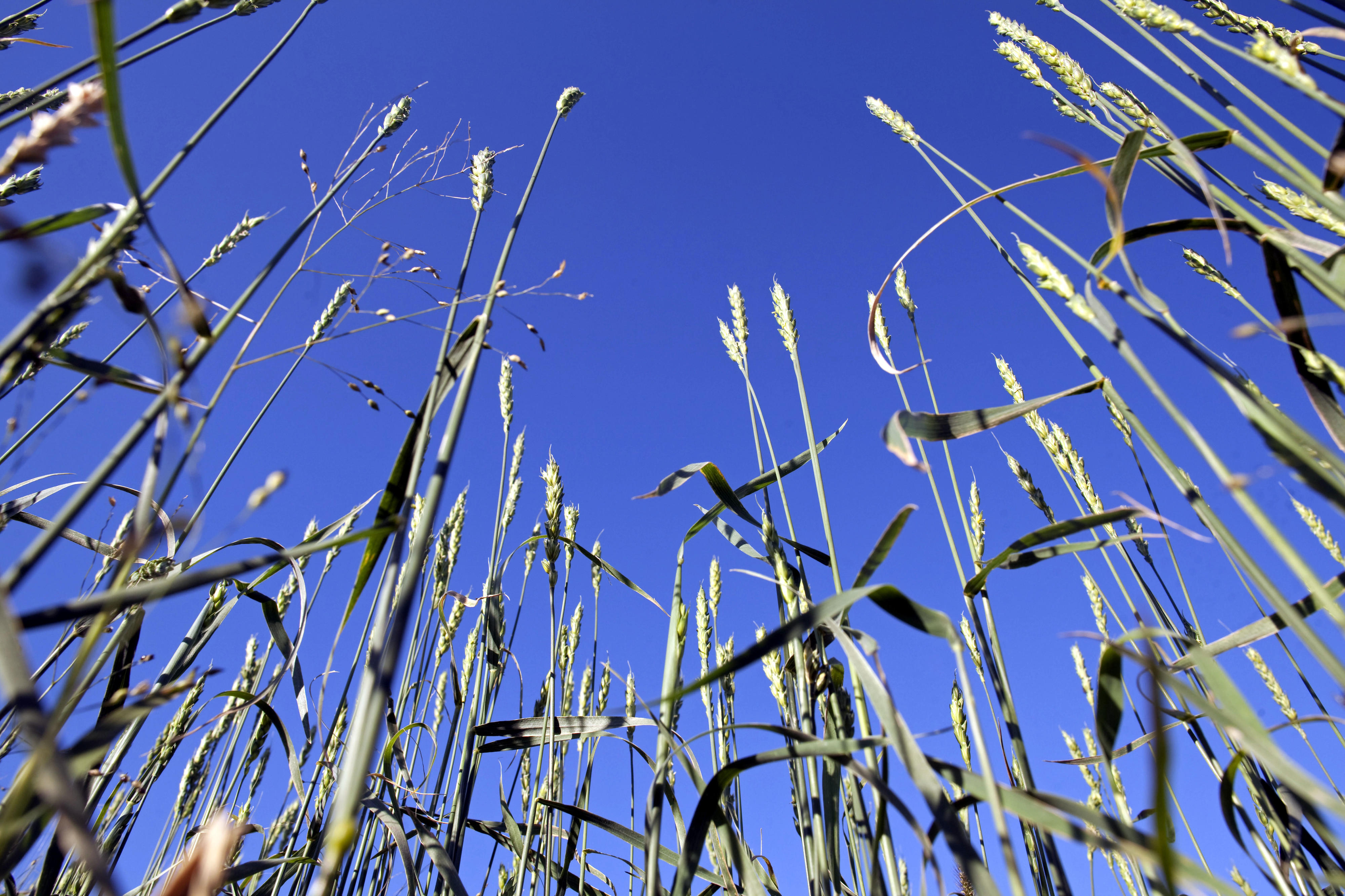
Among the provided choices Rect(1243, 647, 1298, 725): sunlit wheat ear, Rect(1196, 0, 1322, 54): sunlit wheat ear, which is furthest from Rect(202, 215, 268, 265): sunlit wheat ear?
Rect(1243, 647, 1298, 725): sunlit wheat ear

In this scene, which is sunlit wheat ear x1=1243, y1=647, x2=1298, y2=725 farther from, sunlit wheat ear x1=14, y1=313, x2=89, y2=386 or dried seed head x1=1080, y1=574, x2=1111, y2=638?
sunlit wheat ear x1=14, y1=313, x2=89, y2=386

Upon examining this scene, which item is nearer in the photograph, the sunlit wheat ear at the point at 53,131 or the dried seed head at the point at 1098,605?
the sunlit wheat ear at the point at 53,131

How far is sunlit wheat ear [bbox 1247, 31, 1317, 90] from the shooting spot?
0.74 m

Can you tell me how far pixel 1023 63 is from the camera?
4.82 feet

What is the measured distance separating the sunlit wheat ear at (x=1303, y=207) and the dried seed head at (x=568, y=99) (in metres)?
1.18

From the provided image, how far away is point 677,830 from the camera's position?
1.24m

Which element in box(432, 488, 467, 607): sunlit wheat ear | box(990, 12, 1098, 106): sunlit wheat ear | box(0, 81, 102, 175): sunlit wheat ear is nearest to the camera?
box(0, 81, 102, 175): sunlit wheat ear

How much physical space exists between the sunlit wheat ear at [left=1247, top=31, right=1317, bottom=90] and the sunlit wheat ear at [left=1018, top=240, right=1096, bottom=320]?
0.29m

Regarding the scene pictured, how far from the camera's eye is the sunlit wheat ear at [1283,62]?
2.44 ft

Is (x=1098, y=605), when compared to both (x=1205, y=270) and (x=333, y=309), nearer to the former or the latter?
(x=1205, y=270)

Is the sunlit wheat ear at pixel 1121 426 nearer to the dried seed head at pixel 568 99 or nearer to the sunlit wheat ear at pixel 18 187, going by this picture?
the dried seed head at pixel 568 99

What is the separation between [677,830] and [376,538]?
2.79 feet

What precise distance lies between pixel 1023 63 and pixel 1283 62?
828mm

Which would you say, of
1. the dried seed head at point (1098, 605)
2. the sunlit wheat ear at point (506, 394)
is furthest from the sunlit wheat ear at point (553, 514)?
the dried seed head at point (1098, 605)
